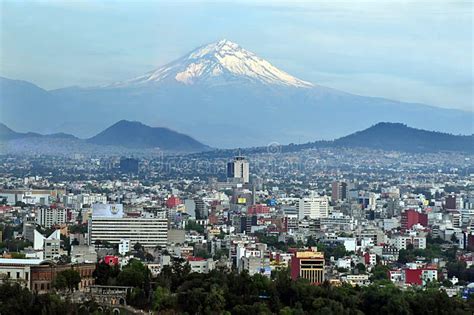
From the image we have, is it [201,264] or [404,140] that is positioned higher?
[404,140]

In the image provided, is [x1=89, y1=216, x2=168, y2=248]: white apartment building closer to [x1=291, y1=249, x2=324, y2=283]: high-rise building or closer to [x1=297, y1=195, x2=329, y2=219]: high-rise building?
[x1=291, y1=249, x2=324, y2=283]: high-rise building

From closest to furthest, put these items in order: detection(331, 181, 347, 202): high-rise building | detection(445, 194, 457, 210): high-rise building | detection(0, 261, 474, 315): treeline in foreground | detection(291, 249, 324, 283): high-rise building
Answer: detection(0, 261, 474, 315): treeline in foreground, detection(291, 249, 324, 283): high-rise building, detection(445, 194, 457, 210): high-rise building, detection(331, 181, 347, 202): high-rise building

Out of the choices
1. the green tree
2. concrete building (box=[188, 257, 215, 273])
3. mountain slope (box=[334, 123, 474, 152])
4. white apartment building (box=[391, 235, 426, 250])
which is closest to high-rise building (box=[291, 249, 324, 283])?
concrete building (box=[188, 257, 215, 273])

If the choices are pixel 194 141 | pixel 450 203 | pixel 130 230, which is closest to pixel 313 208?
pixel 450 203

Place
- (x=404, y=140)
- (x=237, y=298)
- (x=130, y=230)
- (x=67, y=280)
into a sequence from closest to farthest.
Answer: (x=237, y=298), (x=67, y=280), (x=130, y=230), (x=404, y=140)

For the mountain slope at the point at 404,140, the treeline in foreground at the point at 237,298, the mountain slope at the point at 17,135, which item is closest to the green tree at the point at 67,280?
the treeline in foreground at the point at 237,298

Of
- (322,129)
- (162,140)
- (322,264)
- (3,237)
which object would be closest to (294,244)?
(3,237)

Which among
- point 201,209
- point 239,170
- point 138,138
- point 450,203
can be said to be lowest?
point 201,209

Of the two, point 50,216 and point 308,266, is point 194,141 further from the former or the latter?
point 308,266
